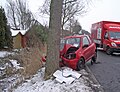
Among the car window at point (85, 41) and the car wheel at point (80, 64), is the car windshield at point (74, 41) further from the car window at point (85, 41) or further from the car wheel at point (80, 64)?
the car wheel at point (80, 64)

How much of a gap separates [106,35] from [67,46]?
33.2 feet

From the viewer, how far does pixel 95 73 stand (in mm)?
10742

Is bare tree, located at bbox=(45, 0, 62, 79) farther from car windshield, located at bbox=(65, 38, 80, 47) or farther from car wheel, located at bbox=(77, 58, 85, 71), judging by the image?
car windshield, located at bbox=(65, 38, 80, 47)

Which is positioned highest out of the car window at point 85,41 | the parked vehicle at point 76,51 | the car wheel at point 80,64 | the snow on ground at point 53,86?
the car window at point 85,41

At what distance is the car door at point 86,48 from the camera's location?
38.1 feet

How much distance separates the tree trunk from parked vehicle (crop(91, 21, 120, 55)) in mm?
11038

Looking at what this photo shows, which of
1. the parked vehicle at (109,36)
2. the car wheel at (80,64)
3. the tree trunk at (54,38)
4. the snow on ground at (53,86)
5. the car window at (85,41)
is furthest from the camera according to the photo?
the parked vehicle at (109,36)

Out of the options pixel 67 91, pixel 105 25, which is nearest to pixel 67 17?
pixel 105 25

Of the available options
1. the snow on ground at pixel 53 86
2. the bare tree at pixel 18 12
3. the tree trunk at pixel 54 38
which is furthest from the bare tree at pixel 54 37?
the bare tree at pixel 18 12

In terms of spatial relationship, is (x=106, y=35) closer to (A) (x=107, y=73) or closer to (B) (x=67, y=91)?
(A) (x=107, y=73)

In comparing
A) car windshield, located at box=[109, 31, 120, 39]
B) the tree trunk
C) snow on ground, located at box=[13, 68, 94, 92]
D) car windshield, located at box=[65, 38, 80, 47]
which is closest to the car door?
car windshield, located at box=[65, 38, 80, 47]

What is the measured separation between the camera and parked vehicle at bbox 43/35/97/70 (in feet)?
33.9

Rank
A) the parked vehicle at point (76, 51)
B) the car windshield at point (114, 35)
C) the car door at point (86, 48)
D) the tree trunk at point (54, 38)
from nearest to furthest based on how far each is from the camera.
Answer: the tree trunk at point (54, 38)
the parked vehicle at point (76, 51)
the car door at point (86, 48)
the car windshield at point (114, 35)

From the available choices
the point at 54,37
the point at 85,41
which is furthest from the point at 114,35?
the point at 54,37
